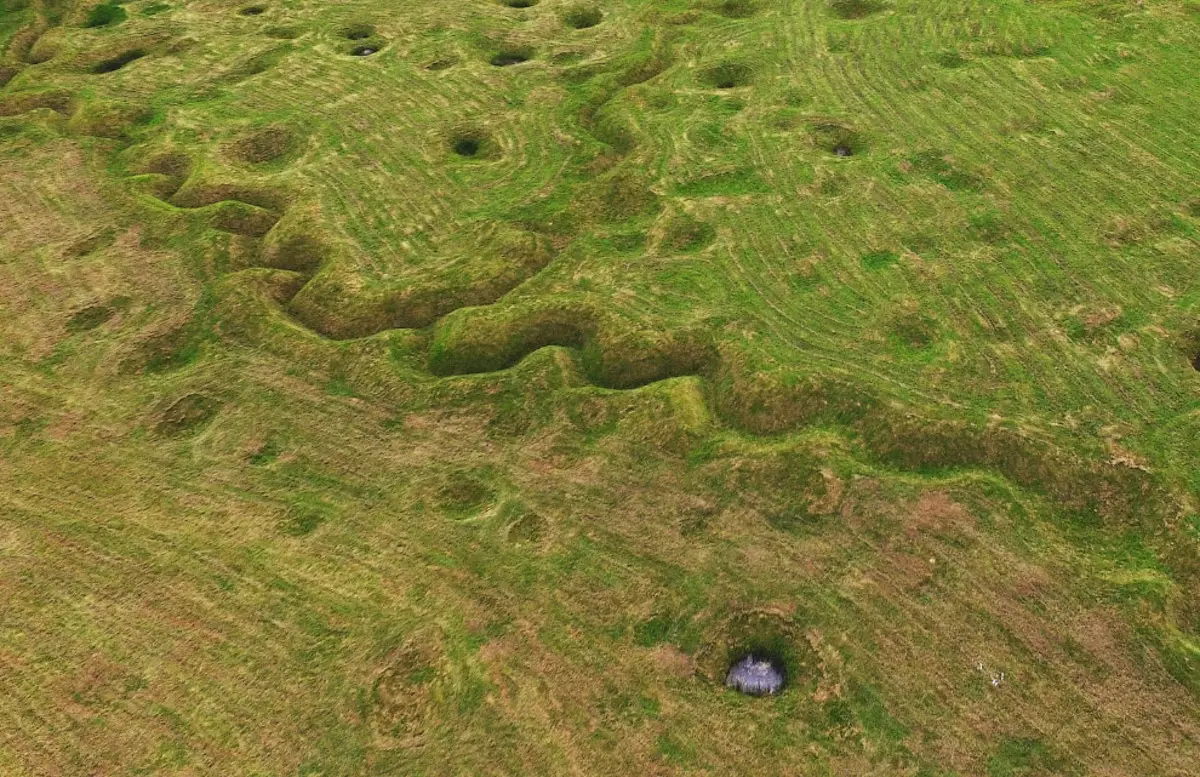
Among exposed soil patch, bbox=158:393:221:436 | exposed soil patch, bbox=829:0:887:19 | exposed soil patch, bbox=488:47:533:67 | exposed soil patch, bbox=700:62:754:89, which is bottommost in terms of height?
exposed soil patch, bbox=158:393:221:436

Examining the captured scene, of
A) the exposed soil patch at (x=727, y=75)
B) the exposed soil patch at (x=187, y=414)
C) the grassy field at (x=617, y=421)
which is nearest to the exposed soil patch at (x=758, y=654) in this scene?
the grassy field at (x=617, y=421)

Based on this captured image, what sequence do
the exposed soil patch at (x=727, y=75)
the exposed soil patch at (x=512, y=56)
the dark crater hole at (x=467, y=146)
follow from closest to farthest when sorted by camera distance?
1. the dark crater hole at (x=467, y=146)
2. the exposed soil patch at (x=727, y=75)
3. the exposed soil patch at (x=512, y=56)

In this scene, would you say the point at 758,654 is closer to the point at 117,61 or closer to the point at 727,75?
the point at 727,75

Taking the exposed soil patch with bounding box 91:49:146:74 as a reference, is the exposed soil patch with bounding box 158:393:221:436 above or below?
below

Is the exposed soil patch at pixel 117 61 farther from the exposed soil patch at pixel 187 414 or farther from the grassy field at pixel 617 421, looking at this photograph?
the exposed soil patch at pixel 187 414

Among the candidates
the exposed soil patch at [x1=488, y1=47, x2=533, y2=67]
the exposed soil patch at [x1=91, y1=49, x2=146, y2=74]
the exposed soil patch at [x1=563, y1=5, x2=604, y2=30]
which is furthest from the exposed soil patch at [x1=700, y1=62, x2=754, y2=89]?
the exposed soil patch at [x1=91, y1=49, x2=146, y2=74]

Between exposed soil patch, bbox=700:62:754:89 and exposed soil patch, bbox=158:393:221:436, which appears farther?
exposed soil patch, bbox=700:62:754:89

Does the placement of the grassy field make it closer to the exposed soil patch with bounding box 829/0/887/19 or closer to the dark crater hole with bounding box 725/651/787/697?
the dark crater hole with bounding box 725/651/787/697
